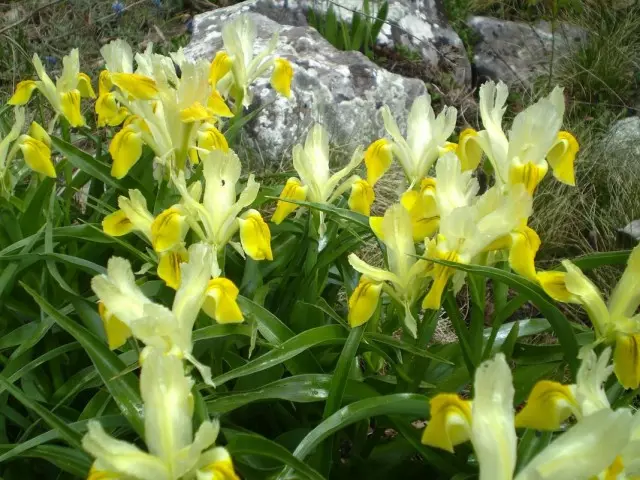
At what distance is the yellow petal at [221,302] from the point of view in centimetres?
131

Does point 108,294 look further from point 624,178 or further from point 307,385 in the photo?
point 624,178

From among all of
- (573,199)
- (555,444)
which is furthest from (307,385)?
(573,199)

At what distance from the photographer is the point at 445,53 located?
16.2 ft

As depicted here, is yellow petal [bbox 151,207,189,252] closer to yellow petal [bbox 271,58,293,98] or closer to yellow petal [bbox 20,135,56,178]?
yellow petal [bbox 20,135,56,178]

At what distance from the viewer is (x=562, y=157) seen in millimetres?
1608

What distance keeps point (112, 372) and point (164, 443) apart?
0.41 meters

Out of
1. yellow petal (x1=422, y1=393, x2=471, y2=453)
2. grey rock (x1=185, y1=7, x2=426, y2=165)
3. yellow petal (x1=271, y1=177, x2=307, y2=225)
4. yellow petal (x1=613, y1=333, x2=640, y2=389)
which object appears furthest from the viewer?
grey rock (x1=185, y1=7, x2=426, y2=165)

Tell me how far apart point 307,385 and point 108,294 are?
453 mm

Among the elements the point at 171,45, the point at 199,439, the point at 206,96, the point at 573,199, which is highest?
the point at 206,96

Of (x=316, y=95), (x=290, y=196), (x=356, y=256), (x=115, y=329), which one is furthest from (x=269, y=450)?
(x=316, y=95)

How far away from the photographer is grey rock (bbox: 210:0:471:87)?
477 cm

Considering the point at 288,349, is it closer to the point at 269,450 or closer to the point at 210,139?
the point at 269,450

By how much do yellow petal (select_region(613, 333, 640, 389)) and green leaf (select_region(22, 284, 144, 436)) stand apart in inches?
33.7

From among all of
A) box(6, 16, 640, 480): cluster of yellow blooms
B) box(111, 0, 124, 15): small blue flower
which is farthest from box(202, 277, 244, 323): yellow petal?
box(111, 0, 124, 15): small blue flower
